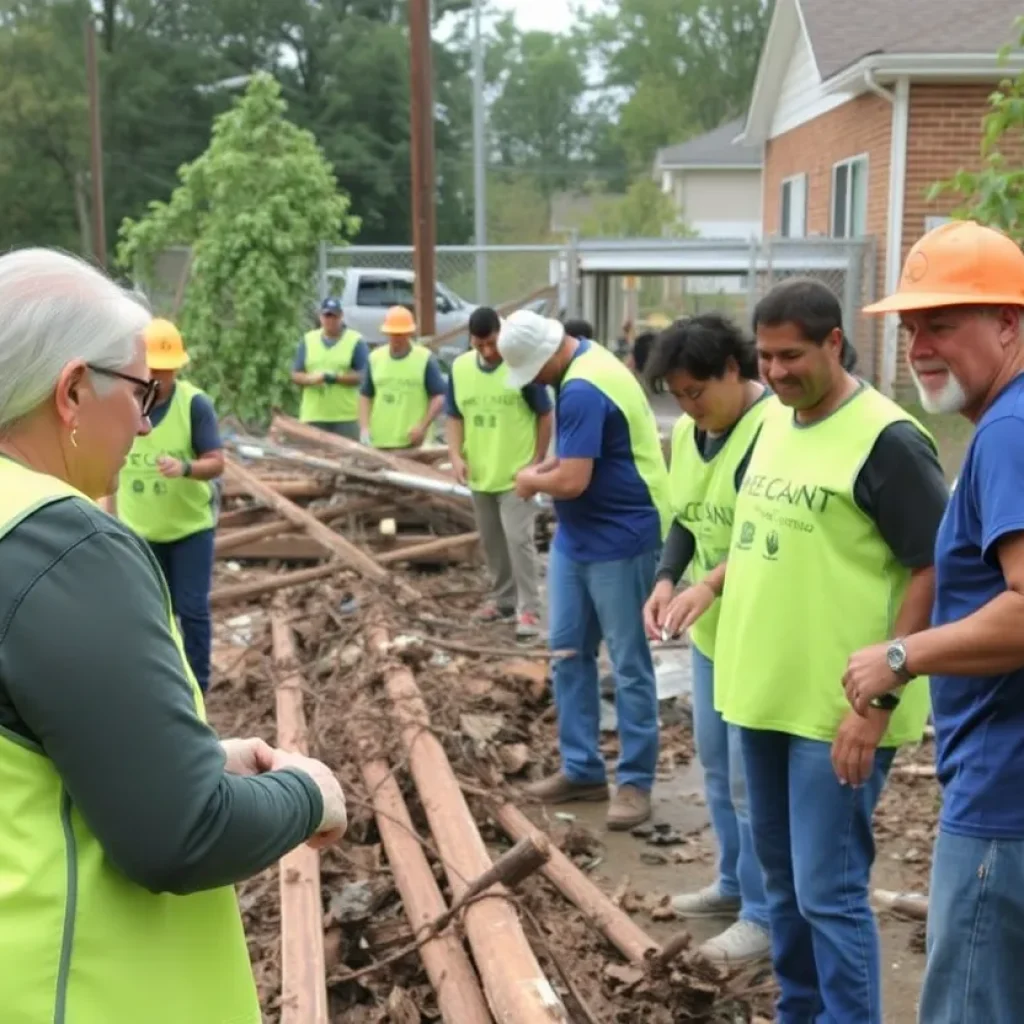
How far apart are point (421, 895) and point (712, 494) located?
1650 mm

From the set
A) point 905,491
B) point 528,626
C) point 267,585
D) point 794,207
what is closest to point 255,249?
point 267,585

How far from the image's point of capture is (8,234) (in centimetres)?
4369

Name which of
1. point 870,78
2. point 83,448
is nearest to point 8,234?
point 870,78

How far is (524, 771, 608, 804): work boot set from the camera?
613 centimetres

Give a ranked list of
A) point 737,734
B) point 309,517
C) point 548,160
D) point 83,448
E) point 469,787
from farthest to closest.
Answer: point 548,160, point 309,517, point 469,787, point 737,734, point 83,448

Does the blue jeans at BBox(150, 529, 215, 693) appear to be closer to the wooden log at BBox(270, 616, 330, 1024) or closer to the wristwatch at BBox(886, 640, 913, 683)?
the wooden log at BBox(270, 616, 330, 1024)

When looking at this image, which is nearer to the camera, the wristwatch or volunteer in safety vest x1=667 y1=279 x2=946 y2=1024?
the wristwatch

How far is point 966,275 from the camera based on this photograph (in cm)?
266

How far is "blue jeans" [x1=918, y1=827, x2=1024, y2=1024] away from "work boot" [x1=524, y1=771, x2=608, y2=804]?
3453mm

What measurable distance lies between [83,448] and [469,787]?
3814mm

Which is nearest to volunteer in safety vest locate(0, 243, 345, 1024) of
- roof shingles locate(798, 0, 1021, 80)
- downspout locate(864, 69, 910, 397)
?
downspout locate(864, 69, 910, 397)

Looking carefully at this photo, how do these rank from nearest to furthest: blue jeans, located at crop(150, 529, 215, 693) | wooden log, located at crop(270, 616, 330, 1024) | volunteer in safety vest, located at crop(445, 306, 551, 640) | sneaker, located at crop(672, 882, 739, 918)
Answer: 1. wooden log, located at crop(270, 616, 330, 1024)
2. sneaker, located at crop(672, 882, 739, 918)
3. blue jeans, located at crop(150, 529, 215, 693)
4. volunteer in safety vest, located at crop(445, 306, 551, 640)

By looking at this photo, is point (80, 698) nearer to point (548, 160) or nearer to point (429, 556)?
point (429, 556)

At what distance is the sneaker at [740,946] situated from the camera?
439cm
